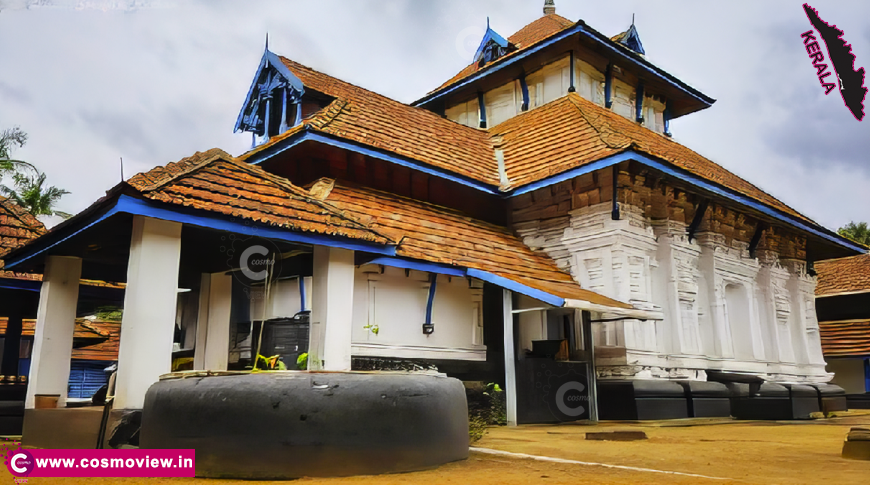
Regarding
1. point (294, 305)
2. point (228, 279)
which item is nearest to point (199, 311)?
point (228, 279)

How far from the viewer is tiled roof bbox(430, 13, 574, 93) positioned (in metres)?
17.8

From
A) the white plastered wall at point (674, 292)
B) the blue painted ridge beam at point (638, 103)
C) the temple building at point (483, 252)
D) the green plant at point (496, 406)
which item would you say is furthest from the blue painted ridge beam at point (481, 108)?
the green plant at point (496, 406)

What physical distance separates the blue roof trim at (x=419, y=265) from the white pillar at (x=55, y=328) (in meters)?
3.63

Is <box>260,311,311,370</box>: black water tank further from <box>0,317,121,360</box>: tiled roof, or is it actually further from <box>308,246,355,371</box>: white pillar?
<box>0,317,121,360</box>: tiled roof

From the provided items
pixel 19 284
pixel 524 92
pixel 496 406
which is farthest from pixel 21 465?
pixel 524 92

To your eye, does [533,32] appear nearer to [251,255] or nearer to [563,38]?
[563,38]

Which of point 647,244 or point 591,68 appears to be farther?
point 591,68

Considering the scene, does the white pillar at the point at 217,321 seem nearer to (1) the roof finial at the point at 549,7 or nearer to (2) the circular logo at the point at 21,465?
(2) the circular logo at the point at 21,465

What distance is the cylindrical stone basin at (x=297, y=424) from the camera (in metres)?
4.28

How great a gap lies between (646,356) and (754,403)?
2.59 metres

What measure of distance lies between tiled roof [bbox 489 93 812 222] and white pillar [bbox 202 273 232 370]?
579 cm

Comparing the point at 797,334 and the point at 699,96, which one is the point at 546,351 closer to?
the point at 797,334

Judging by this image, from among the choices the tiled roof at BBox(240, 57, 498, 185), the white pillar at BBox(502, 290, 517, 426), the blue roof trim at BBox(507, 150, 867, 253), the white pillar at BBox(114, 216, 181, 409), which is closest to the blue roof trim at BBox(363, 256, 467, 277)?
the white pillar at BBox(502, 290, 517, 426)

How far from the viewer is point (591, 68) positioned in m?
15.9
